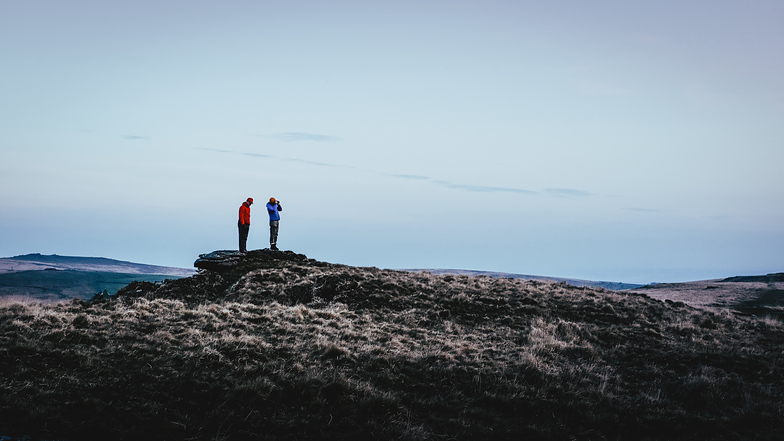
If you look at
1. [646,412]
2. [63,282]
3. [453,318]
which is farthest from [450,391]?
[63,282]

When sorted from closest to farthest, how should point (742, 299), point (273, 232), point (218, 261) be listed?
point (218, 261), point (273, 232), point (742, 299)

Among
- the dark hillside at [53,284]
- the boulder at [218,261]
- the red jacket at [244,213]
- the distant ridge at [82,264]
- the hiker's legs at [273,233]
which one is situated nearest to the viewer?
the red jacket at [244,213]

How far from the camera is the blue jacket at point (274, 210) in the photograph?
84.7 feet

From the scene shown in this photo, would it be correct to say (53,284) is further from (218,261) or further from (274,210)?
(274,210)

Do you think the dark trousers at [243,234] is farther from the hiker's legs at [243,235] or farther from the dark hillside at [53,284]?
the dark hillside at [53,284]

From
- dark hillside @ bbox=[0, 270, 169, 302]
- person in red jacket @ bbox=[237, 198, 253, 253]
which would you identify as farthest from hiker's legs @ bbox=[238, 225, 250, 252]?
dark hillside @ bbox=[0, 270, 169, 302]

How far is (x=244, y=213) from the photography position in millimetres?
25062

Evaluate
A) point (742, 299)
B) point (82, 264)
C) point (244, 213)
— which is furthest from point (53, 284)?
point (742, 299)

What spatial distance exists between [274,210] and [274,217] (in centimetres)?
56

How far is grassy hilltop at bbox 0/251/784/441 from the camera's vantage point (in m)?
8.95

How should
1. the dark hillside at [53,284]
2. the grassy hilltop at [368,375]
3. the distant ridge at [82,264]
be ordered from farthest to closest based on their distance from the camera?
the distant ridge at [82,264] < the dark hillside at [53,284] < the grassy hilltop at [368,375]

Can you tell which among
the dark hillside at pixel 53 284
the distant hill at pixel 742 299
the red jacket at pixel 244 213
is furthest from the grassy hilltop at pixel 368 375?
the dark hillside at pixel 53 284

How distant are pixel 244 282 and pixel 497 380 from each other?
1494cm

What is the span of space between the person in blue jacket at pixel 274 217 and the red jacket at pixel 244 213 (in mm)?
1196
